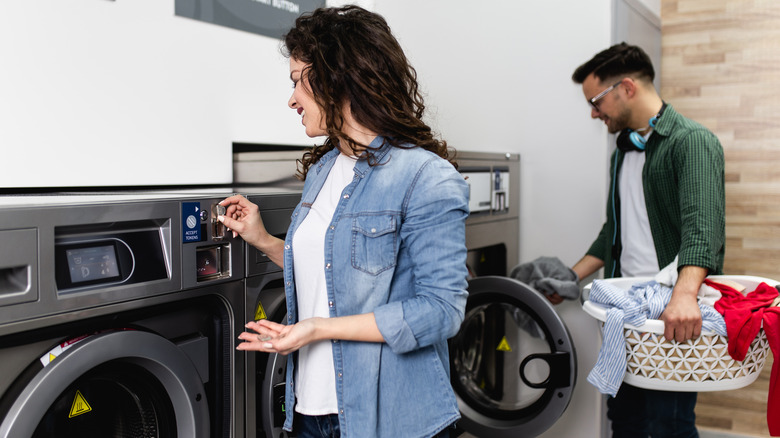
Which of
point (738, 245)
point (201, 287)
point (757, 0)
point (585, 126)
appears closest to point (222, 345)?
point (201, 287)

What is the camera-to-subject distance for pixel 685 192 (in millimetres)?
1935

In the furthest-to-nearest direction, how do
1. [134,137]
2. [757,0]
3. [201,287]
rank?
[757,0] → [134,137] → [201,287]

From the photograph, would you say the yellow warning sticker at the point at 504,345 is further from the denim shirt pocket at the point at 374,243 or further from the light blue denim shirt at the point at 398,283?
the denim shirt pocket at the point at 374,243

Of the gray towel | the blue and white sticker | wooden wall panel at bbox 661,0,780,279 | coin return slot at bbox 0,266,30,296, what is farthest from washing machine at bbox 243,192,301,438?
wooden wall panel at bbox 661,0,780,279

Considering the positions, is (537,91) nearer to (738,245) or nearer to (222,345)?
(738,245)

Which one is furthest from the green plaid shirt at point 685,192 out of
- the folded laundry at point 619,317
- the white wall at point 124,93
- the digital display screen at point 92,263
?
the digital display screen at point 92,263

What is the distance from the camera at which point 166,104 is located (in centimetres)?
178

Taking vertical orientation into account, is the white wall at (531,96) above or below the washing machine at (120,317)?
above

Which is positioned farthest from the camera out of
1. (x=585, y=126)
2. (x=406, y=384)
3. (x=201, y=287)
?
(x=585, y=126)

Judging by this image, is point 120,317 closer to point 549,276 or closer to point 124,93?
point 124,93

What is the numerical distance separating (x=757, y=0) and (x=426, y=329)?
2.72m

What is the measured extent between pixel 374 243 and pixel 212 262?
44 centimetres

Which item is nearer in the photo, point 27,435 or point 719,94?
point 27,435

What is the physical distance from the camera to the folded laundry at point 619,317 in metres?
1.83
